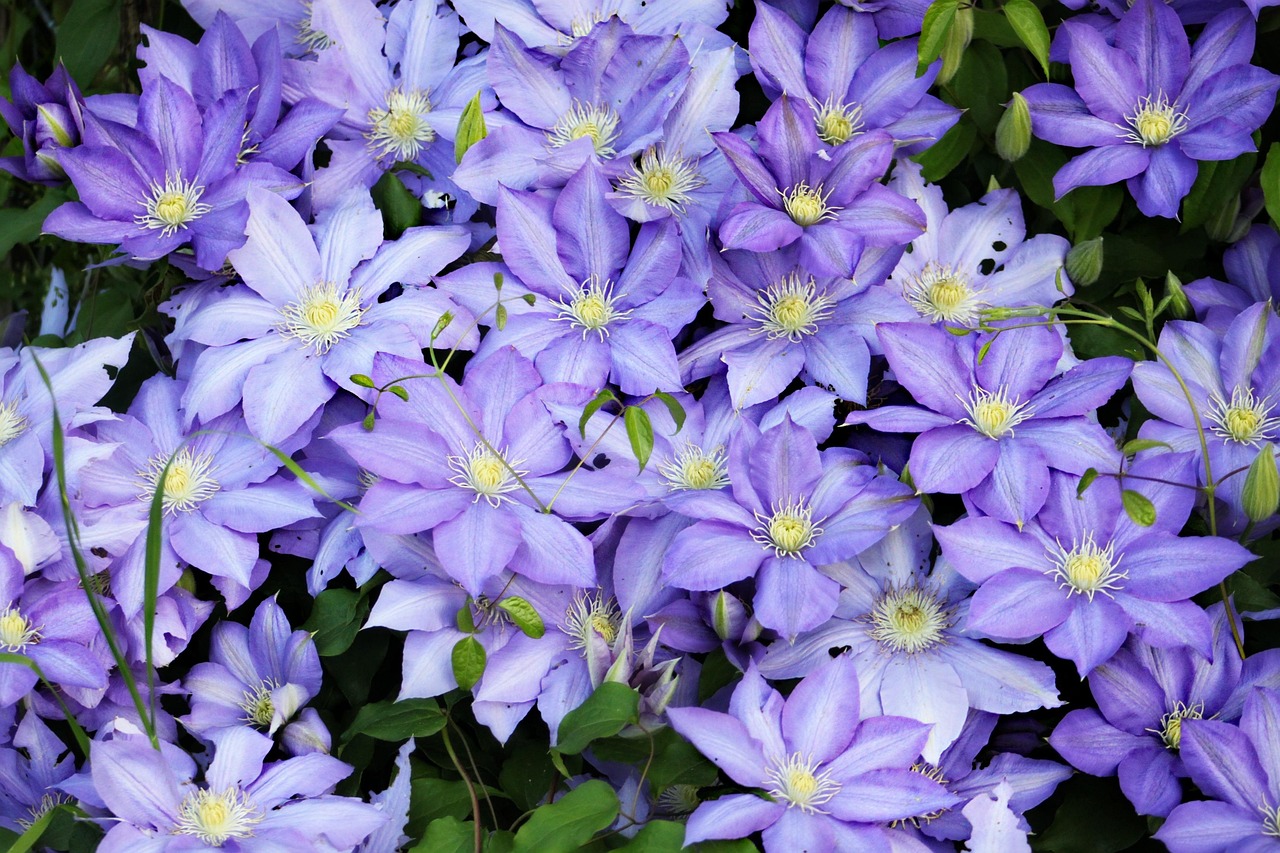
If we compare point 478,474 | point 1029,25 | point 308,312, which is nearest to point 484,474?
point 478,474

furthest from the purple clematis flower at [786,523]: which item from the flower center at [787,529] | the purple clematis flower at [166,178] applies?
the purple clematis flower at [166,178]

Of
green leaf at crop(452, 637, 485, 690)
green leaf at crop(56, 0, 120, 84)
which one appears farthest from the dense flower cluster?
green leaf at crop(56, 0, 120, 84)

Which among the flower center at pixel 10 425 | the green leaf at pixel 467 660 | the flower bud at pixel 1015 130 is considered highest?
the flower bud at pixel 1015 130

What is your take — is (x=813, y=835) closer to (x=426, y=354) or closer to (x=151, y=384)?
(x=426, y=354)

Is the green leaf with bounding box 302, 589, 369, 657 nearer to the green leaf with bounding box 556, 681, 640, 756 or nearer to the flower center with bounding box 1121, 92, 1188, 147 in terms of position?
the green leaf with bounding box 556, 681, 640, 756

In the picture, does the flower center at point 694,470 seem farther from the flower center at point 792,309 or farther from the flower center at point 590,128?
the flower center at point 590,128

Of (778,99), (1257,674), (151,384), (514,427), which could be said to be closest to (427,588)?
(514,427)
